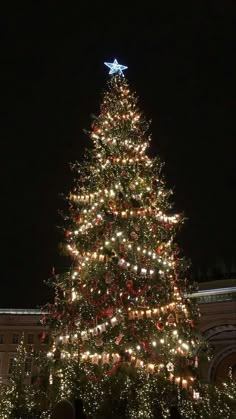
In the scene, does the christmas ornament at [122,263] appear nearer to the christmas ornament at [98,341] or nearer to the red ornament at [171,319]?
the red ornament at [171,319]

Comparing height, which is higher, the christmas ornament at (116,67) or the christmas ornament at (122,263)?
the christmas ornament at (116,67)

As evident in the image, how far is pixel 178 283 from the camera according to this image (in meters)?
16.1

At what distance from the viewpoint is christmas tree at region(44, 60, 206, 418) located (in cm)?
1396

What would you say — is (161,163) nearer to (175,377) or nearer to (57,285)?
(57,285)

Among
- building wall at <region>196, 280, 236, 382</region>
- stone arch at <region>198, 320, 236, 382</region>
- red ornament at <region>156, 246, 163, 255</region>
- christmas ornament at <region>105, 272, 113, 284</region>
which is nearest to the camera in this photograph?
christmas ornament at <region>105, 272, 113, 284</region>

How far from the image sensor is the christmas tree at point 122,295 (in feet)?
45.8

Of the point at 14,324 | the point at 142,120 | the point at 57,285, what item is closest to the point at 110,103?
the point at 142,120

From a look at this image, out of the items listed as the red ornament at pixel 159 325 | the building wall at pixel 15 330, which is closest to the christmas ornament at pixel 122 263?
the red ornament at pixel 159 325

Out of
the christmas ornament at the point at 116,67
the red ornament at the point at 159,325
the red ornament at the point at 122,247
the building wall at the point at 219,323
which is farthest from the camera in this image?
the building wall at the point at 219,323

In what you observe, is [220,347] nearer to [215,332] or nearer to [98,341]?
[215,332]

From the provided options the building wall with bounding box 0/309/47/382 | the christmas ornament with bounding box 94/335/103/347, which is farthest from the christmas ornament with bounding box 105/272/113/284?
the building wall with bounding box 0/309/47/382

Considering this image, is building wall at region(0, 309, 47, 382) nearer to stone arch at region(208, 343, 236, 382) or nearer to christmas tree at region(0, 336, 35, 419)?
stone arch at region(208, 343, 236, 382)

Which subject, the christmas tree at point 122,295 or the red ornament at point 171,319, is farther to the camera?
the red ornament at point 171,319

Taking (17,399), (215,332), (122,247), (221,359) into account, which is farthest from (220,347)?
(122,247)
